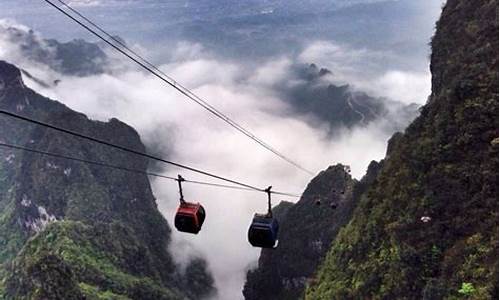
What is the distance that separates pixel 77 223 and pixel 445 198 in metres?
49.1

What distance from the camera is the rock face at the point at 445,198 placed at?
23.7 meters

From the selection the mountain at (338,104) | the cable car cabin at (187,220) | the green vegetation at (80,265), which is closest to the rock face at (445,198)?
the cable car cabin at (187,220)

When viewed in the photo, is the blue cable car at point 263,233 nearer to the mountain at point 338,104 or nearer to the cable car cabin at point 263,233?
the cable car cabin at point 263,233

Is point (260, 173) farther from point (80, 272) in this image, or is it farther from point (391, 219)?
point (391, 219)

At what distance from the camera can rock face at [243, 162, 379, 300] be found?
6512cm

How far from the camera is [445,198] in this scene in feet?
90.3

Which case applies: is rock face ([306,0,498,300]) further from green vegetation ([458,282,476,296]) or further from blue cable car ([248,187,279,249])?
blue cable car ([248,187,279,249])

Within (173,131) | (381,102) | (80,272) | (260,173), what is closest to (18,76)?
(80,272)

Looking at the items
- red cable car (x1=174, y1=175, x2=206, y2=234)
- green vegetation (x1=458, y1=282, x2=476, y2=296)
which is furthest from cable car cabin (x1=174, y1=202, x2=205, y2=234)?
green vegetation (x1=458, y1=282, x2=476, y2=296)

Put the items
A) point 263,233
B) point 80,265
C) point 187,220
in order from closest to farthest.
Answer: point 187,220 → point 263,233 → point 80,265

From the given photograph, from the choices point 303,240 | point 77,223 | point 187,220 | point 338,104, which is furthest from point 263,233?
point 338,104

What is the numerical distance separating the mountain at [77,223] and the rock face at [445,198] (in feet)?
95.4

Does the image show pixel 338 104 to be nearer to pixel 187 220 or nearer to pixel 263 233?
pixel 263 233

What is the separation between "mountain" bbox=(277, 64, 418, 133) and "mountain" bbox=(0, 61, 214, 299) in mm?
60121
